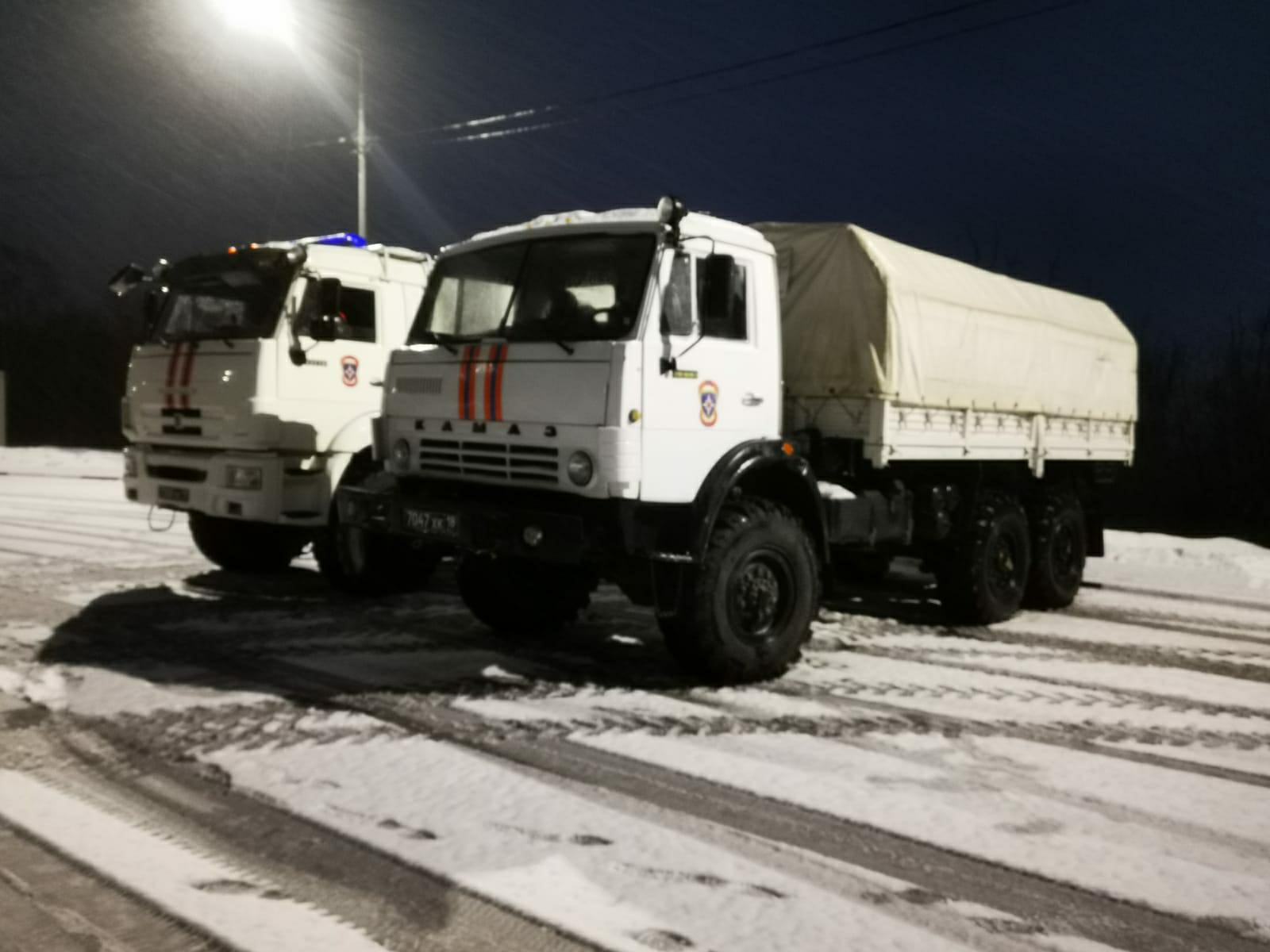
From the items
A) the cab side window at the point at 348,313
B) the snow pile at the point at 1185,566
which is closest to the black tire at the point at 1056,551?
the snow pile at the point at 1185,566

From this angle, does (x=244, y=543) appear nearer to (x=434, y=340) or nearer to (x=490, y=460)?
(x=434, y=340)

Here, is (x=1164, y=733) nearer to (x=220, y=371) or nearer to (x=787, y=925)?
(x=787, y=925)

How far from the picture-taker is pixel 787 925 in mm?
3279

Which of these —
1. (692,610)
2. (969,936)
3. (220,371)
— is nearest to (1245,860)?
(969,936)

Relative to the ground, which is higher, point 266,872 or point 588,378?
point 588,378

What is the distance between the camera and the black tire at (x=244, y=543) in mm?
10242

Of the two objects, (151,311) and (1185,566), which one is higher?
(151,311)

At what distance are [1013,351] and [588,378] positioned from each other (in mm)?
4538

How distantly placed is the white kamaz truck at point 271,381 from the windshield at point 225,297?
13 mm

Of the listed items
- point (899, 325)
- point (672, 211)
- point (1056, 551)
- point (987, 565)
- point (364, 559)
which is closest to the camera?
point (672, 211)

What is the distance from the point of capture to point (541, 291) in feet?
21.2

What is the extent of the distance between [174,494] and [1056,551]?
7.56 m

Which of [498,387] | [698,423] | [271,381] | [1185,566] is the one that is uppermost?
[271,381]

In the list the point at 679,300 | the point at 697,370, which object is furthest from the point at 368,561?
the point at 679,300
